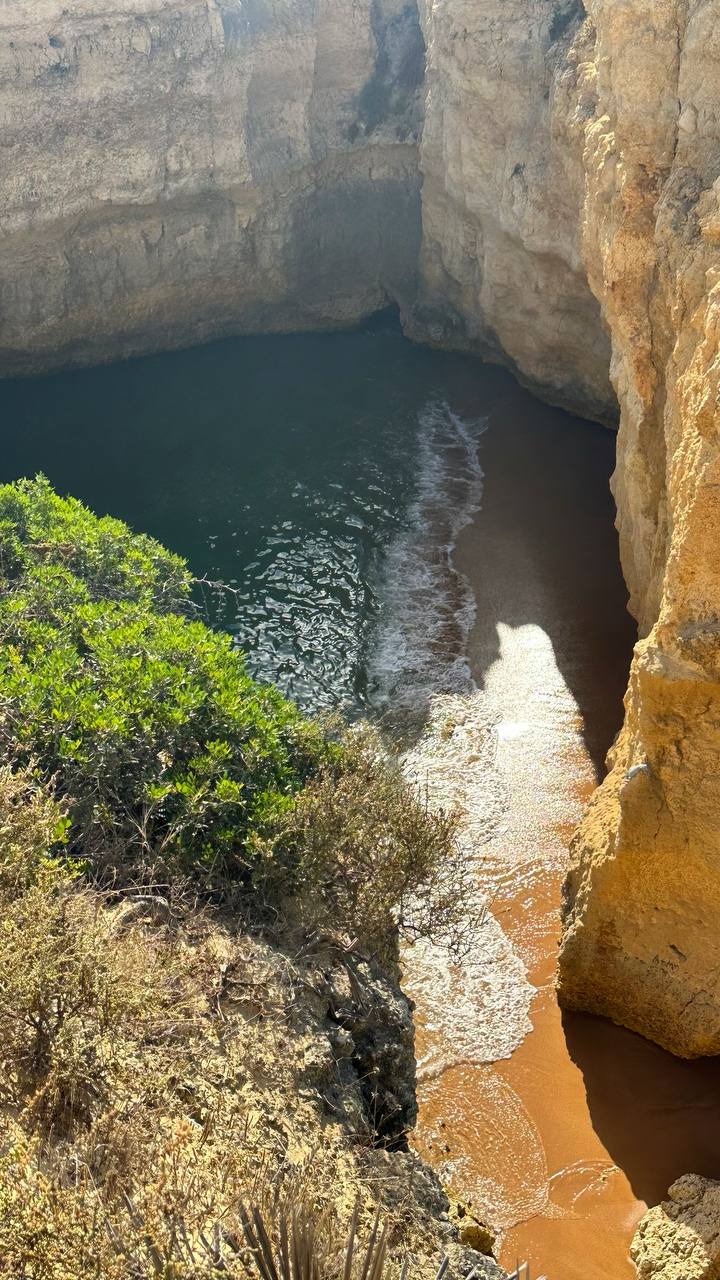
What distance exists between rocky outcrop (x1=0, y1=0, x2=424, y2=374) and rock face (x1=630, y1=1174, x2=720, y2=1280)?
25584 mm

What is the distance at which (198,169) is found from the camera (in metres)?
28.0

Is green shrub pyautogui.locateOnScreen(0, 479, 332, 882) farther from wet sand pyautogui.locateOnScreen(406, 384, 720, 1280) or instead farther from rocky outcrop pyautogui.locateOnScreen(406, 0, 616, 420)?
rocky outcrop pyautogui.locateOnScreen(406, 0, 616, 420)

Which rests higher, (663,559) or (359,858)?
(663,559)

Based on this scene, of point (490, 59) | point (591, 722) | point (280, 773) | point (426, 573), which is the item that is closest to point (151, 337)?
point (490, 59)

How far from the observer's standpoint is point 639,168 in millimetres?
12336

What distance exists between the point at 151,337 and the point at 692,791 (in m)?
25.8

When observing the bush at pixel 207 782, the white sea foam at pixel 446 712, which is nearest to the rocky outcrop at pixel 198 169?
the white sea foam at pixel 446 712

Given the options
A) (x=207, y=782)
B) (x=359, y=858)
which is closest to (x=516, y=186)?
(x=207, y=782)

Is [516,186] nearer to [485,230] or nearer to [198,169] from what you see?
[485,230]

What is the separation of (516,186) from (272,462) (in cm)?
798

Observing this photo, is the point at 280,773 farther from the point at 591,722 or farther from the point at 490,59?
the point at 490,59

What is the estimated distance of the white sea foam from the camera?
10633mm

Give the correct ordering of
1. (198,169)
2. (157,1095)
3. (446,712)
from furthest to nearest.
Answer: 1. (198,169)
2. (446,712)
3. (157,1095)

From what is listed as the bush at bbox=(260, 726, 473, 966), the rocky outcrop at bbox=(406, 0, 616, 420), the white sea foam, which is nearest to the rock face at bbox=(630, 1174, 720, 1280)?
the white sea foam
